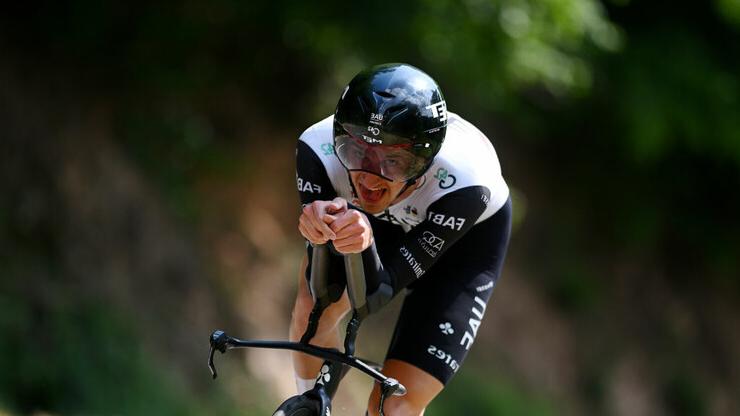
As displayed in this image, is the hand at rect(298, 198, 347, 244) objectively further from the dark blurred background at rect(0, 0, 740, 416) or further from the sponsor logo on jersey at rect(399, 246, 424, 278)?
the dark blurred background at rect(0, 0, 740, 416)

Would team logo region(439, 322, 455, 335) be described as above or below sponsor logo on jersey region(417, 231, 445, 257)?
below

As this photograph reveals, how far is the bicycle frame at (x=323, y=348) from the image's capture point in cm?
471

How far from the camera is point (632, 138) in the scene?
13914mm

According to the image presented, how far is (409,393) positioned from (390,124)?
1421 millimetres

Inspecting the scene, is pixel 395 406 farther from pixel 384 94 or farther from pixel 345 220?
pixel 384 94

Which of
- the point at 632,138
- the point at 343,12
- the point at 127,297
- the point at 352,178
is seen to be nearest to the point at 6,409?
the point at 127,297

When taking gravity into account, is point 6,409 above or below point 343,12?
below

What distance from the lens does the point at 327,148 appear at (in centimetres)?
541

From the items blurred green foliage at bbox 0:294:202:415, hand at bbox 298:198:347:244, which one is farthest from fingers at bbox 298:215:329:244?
blurred green foliage at bbox 0:294:202:415

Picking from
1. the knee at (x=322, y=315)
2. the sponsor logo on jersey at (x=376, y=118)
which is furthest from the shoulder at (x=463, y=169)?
the knee at (x=322, y=315)

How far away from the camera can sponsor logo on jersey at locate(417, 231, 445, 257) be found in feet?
16.5

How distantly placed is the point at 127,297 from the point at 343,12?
12.4 ft

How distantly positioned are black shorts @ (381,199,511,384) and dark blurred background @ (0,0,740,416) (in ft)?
12.7

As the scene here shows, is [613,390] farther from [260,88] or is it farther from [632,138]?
[260,88]
